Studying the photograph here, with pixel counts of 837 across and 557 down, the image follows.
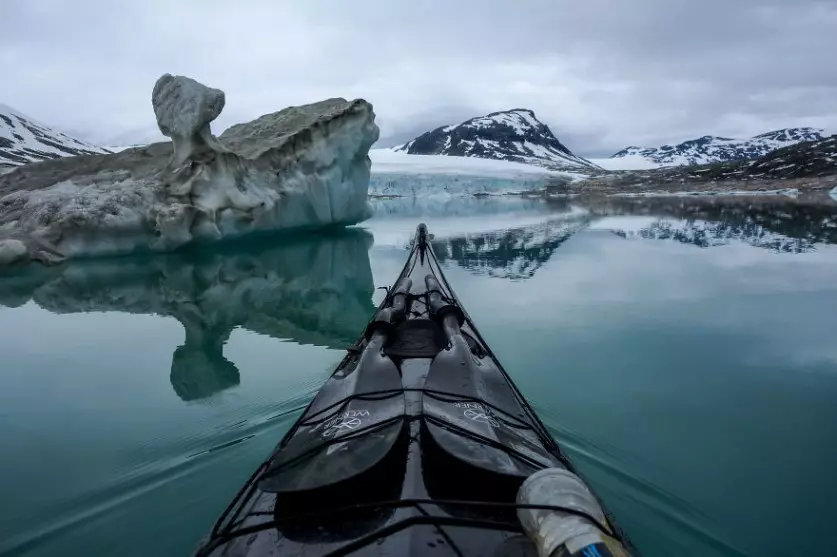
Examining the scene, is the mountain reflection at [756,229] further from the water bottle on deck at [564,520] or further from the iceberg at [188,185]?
the water bottle on deck at [564,520]

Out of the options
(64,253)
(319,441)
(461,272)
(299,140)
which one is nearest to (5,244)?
(64,253)

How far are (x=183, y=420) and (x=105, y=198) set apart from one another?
14.6m

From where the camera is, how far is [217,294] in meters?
12.7

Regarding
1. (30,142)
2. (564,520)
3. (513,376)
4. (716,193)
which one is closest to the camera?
(564,520)

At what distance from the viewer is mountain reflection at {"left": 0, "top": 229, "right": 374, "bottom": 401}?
8445 mm

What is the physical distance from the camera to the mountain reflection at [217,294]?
8445mm

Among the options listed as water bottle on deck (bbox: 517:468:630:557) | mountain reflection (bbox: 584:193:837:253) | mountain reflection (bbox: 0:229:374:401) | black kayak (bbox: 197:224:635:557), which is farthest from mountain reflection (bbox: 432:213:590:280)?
water bottle on deck (bbox: 517:468:630:557)

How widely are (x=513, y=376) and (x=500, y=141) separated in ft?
443

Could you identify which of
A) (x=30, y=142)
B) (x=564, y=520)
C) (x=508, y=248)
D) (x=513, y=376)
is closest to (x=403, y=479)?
(x=564, y=520)

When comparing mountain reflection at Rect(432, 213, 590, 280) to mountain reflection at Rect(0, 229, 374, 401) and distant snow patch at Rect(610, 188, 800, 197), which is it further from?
distant snow patch at Rect(610, 188, 800, 197)

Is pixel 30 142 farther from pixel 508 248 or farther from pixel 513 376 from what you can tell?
pixel 513 376

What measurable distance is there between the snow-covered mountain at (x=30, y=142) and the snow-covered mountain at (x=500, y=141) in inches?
3161

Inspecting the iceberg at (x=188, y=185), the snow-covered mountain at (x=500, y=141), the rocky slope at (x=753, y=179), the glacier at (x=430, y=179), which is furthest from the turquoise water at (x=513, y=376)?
the snow-covered mountain at (x=500, y=141)

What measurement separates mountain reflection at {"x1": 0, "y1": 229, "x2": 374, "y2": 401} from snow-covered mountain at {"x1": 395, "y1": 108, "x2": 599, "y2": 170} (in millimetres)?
107809
